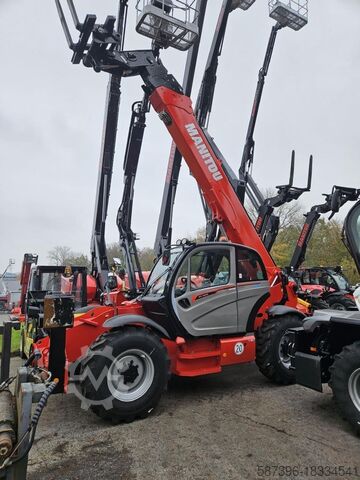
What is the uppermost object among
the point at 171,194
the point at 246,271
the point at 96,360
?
the point at 171,194

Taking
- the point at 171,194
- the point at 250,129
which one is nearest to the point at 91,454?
the point at 171,194

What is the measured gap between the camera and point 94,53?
6.49 m

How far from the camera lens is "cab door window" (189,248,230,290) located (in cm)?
522

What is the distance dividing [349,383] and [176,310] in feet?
7.16

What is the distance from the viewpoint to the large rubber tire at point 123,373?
4152 millimetres

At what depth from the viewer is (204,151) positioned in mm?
6605

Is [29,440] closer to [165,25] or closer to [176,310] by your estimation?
[176,310]

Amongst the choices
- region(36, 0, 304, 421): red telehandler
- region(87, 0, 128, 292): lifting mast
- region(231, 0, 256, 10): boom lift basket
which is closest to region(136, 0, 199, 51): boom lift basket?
region(36, 0, 304, 421): red telehandler

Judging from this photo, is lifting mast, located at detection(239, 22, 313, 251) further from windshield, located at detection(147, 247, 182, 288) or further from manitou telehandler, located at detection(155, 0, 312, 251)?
windshield, located at detection(147, 247, 182, 288)

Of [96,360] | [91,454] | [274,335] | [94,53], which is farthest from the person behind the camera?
[94,53]

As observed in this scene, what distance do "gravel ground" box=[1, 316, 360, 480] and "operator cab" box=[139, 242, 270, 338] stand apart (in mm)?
1023

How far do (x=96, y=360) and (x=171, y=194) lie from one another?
305 inches

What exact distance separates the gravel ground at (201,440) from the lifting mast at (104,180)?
5.97 metres

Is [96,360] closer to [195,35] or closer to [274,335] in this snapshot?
[274,335]
